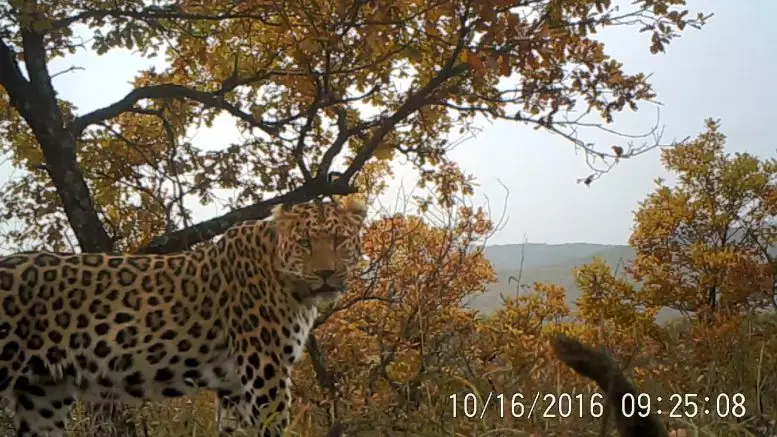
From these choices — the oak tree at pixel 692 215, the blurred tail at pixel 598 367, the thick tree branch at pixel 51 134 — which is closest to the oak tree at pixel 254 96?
the thick tree branch at pixel 51 134

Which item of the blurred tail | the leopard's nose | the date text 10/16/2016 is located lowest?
the date text 10/16/2016

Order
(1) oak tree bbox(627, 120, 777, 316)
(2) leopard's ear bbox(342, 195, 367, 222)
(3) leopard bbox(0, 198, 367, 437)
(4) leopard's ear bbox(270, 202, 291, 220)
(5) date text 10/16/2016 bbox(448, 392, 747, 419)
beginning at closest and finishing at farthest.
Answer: (5) date text 10/16/2016 bbox(448, 392, 747, 419) → (3) leopard bbox(0, 198, 367, 437) → (4) leopard's ear bbox(270, 202, 291, 220) → (2) leopard's ear bbox(342, 195, 367, 222) → (1) oak tree bbox(627, 120, 777, 316)

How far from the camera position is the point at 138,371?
5160mm

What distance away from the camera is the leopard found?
511 cm

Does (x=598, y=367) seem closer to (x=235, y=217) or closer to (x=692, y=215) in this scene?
(x=235, y=217)

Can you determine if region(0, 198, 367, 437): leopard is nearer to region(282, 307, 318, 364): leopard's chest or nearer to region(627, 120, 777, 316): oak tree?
region(282, 307, 318, 364): leopard's chest

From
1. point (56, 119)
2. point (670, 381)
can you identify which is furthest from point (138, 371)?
point (56, 119)

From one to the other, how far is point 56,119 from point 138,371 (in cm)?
374

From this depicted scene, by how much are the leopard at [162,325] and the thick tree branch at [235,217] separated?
6.00 feet

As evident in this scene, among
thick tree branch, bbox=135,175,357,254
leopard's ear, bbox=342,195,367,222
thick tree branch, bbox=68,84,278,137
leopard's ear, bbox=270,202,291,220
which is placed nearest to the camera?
leopard's ear, bbox=270,202,291,220

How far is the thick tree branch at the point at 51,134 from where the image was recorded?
7586 millimetres

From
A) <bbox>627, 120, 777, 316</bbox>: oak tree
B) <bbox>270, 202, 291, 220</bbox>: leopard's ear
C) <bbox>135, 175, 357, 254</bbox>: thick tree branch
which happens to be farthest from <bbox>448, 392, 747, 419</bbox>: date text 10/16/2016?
<bbox>627, 120, 777, 316</bbox>: oak tree

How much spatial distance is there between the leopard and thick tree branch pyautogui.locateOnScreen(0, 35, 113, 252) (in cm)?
223

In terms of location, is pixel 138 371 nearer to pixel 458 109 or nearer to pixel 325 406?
pixel 325 406
